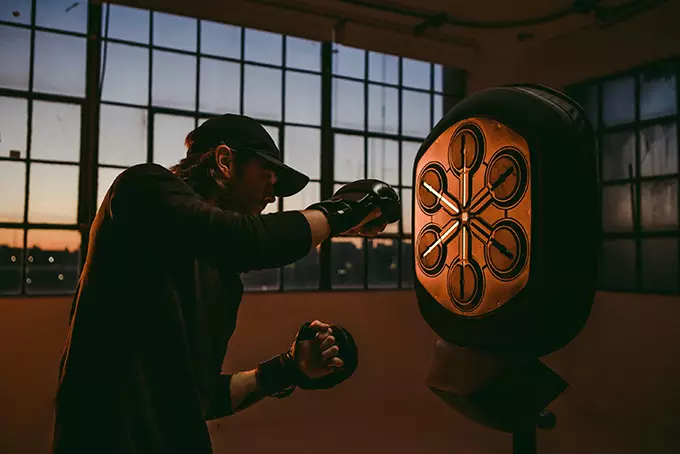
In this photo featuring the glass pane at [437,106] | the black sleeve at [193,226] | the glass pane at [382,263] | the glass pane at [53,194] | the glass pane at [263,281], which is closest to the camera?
the black sleeve at [193,226]

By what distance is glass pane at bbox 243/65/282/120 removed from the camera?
10.9ft

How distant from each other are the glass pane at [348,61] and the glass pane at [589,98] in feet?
4.56

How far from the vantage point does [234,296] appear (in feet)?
3.87

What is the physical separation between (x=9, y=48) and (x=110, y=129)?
0.60 metres

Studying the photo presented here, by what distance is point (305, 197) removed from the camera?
348 cm

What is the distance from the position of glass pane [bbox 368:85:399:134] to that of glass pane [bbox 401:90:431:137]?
0.06 m

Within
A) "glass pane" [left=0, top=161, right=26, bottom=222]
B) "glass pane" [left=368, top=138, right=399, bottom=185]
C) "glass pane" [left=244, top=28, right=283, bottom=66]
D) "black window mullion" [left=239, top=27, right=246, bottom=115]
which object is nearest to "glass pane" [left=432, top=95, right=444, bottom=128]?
"glass pane" [left=368, top=138, right=399, bottom=185]

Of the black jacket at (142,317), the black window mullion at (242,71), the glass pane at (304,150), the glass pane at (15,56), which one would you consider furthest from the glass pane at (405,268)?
the black jacket at (142,317)

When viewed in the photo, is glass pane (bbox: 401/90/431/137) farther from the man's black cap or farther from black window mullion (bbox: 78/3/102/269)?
the man's black cap

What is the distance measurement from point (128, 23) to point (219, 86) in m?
0.58

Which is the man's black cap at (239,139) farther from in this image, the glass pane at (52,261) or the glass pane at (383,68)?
the glass pane at (383,68)

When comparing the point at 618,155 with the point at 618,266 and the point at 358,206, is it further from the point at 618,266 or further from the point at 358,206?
the point at 358,206

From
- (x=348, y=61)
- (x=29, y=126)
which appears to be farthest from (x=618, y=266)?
(x=29, y=126)

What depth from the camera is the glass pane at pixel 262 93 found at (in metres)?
3.31
